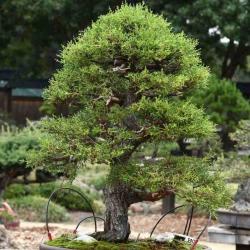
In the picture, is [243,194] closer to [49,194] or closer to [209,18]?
[49,194]

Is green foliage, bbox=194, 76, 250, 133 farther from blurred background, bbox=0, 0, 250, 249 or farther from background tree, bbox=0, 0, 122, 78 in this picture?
background tree, bbox=0, 0, 122, 78

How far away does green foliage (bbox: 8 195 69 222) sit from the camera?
12.1 metres

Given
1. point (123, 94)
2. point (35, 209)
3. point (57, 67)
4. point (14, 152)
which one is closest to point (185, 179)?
point (123, 94)

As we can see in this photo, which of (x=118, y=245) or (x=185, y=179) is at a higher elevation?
(x=185, y=179)

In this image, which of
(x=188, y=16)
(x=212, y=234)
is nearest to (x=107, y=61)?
(x=212, y=234)

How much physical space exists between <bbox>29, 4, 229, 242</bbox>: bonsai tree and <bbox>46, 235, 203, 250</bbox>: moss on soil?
0.39ft

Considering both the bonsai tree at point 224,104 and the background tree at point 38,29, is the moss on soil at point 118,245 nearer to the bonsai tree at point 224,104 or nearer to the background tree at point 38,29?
the bonsai tree at point 224,104

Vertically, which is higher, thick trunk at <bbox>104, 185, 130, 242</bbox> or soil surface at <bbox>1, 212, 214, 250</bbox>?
thick trunk at <bbox>104, 185, 130, 242</bbox>

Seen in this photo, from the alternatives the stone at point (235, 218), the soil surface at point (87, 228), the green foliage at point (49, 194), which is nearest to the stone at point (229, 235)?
the stone at point (235, 218)

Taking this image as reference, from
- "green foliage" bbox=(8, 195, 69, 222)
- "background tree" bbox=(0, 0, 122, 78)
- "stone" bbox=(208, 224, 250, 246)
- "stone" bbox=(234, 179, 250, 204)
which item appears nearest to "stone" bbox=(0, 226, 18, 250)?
"stone" bbox=(208, 224, 250, 246)

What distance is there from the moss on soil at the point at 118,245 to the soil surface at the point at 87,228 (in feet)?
13.2

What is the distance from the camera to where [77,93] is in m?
4.18

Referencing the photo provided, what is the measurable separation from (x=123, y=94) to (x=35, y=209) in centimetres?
837

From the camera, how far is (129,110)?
13.5 ft
